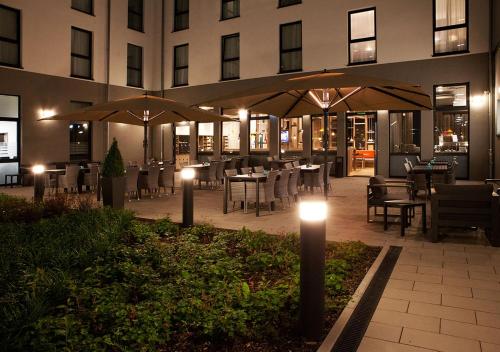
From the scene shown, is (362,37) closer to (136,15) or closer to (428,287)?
(136,15)

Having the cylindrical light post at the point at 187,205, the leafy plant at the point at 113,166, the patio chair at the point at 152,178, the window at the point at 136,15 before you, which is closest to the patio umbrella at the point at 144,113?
the patio chair at the point at 152,178

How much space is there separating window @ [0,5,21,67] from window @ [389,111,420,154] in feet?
41.3

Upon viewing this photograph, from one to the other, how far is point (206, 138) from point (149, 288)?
1581 centimetres

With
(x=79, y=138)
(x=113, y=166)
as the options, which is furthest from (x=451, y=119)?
(x=79, y=138)

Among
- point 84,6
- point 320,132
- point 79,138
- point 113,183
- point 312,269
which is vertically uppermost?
point 84,6

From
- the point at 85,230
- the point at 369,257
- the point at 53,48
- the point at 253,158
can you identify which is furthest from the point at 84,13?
the point at 369,257

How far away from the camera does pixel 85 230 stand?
14.6 feet

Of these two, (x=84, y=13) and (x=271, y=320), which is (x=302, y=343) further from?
(x=84, y=13)

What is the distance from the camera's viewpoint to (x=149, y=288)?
3299mm

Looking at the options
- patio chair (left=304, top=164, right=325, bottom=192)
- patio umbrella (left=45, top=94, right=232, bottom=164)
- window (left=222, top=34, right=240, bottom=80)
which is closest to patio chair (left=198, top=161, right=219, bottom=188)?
patio umbrella (left=45, top=94, right=232, bottom=164)

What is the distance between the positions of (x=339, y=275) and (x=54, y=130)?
14.0 metres

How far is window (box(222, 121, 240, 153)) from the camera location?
18219 mm

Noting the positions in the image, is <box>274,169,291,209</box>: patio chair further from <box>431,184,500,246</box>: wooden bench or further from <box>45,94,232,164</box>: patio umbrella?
<box>431,184,500,246</box>: wooden bench

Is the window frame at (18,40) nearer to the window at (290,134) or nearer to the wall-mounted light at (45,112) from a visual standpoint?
the wall-mounted light at (45,112)
